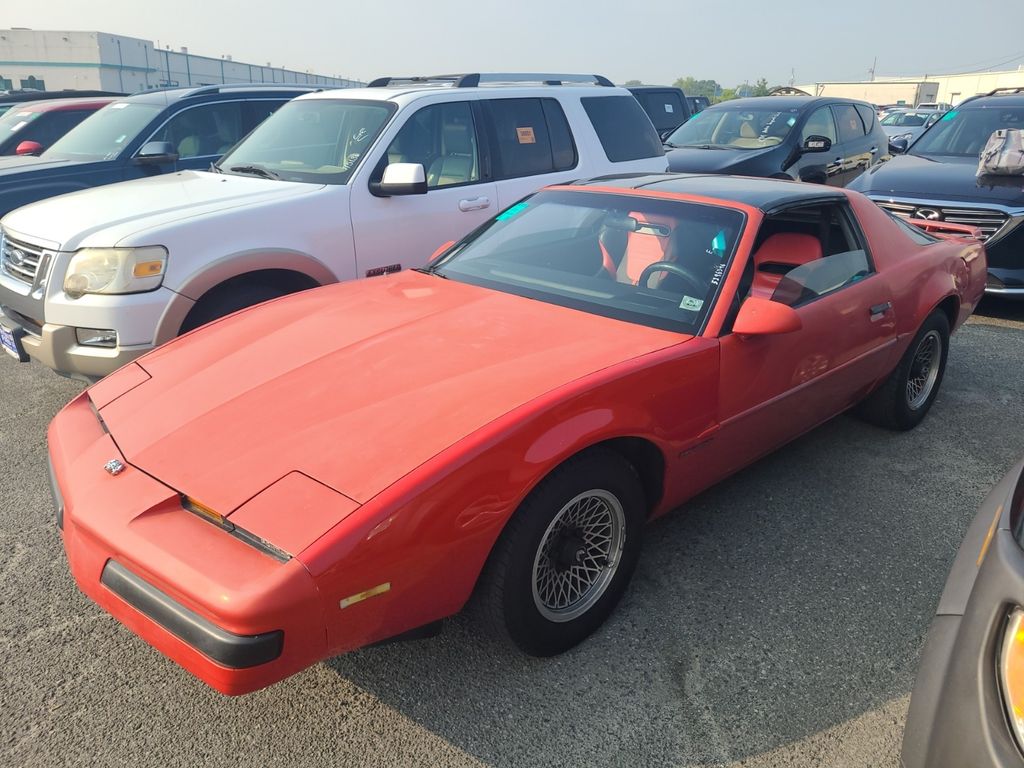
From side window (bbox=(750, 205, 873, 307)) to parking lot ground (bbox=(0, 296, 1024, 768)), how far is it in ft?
3.26

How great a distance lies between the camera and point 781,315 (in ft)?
9.32

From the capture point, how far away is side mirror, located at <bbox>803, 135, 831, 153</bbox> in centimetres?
922

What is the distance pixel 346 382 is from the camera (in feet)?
8.45

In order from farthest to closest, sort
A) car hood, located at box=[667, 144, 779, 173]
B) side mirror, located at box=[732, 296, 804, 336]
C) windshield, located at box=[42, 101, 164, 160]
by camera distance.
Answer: car hood, located at box=[667, 144, 779, 173] < windshield, located at box=[42, 101, 164, 160] < side mirror, located at box=[732, 296, 804, 336]

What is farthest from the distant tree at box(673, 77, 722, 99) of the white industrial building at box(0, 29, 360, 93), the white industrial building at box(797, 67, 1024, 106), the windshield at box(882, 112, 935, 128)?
the windshield at box(882, 112, 935, 128)

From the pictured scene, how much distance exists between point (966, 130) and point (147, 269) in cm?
781

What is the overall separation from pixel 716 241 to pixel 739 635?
1532 mm

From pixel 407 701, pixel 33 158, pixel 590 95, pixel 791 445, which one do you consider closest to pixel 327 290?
pixel 407 701

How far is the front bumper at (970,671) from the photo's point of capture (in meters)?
1.45

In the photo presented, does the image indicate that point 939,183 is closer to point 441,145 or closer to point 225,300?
point 441,145

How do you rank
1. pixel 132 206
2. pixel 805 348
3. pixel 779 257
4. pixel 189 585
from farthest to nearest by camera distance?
pixel 132 206, pixel 779 257, pixel 805 348, pixel 189 585

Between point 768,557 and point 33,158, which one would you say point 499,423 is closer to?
point 768,557

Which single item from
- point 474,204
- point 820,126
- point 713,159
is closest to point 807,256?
point 474,204

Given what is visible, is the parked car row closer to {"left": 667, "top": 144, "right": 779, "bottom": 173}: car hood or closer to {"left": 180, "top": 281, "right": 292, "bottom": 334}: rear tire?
{"left": 180, "top": 281, "right": 292, "bottom": 334}: rear tire
